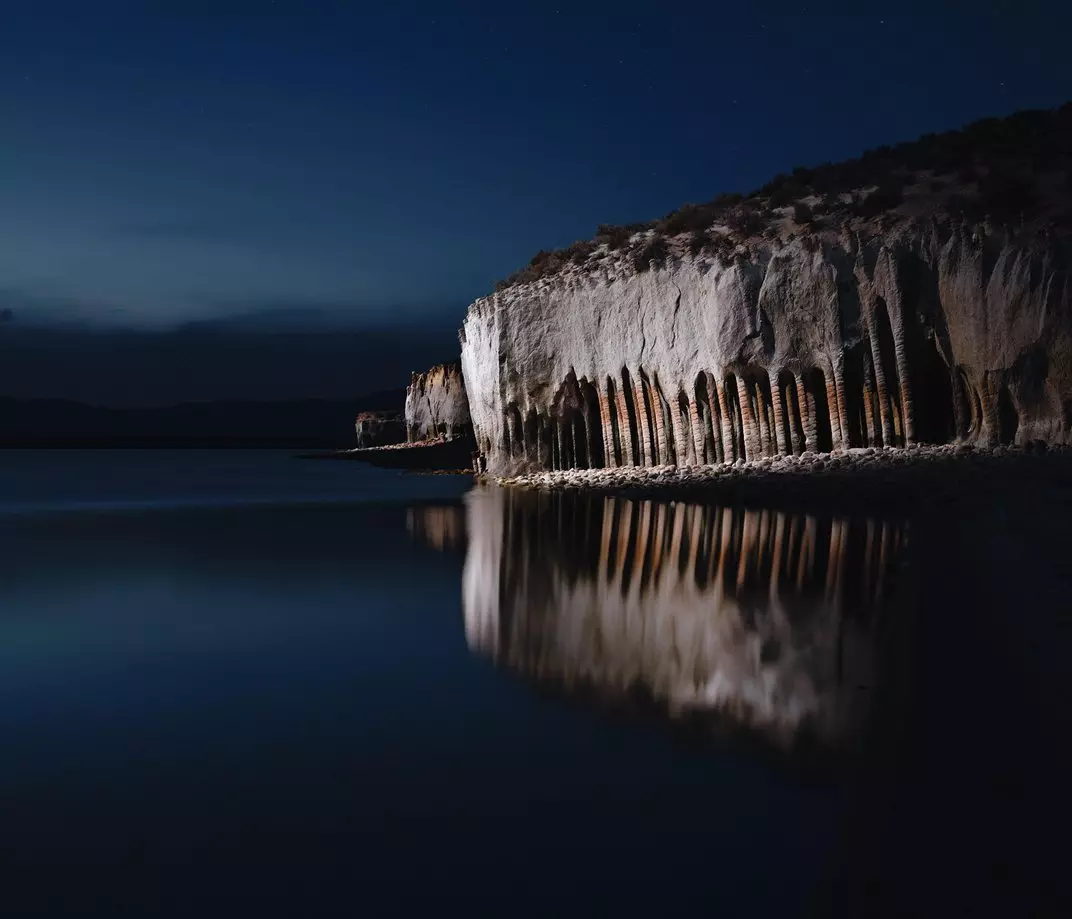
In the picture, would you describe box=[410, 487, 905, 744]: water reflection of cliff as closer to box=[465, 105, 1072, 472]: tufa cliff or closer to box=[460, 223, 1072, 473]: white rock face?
box=[460, 223, 1072, 473]: white rock face

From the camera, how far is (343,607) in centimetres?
713

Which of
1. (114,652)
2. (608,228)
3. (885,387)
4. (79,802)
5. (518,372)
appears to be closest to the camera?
(79,802)

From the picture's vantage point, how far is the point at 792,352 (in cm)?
1742

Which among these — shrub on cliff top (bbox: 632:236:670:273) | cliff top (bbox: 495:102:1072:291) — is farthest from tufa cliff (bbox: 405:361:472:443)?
shrub on cliff top (bbox: 632:236:670:273)

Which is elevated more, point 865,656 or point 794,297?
point 794,297

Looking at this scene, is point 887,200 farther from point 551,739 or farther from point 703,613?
point 551,739

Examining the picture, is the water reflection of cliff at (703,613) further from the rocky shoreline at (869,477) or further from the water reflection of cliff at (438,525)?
the rocky shoreline at (869,477)

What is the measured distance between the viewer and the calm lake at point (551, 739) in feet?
8.20

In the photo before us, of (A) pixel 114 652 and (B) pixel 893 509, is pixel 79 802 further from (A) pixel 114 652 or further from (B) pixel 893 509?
(B) pixel 893 509

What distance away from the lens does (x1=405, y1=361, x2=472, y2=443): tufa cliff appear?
4938cm

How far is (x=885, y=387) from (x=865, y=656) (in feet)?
40.6

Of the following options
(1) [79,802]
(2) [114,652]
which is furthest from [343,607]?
(1) [79,802]

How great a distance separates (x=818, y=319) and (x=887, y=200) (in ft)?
10.5

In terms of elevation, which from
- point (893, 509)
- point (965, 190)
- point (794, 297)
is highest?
point (965, 190)
